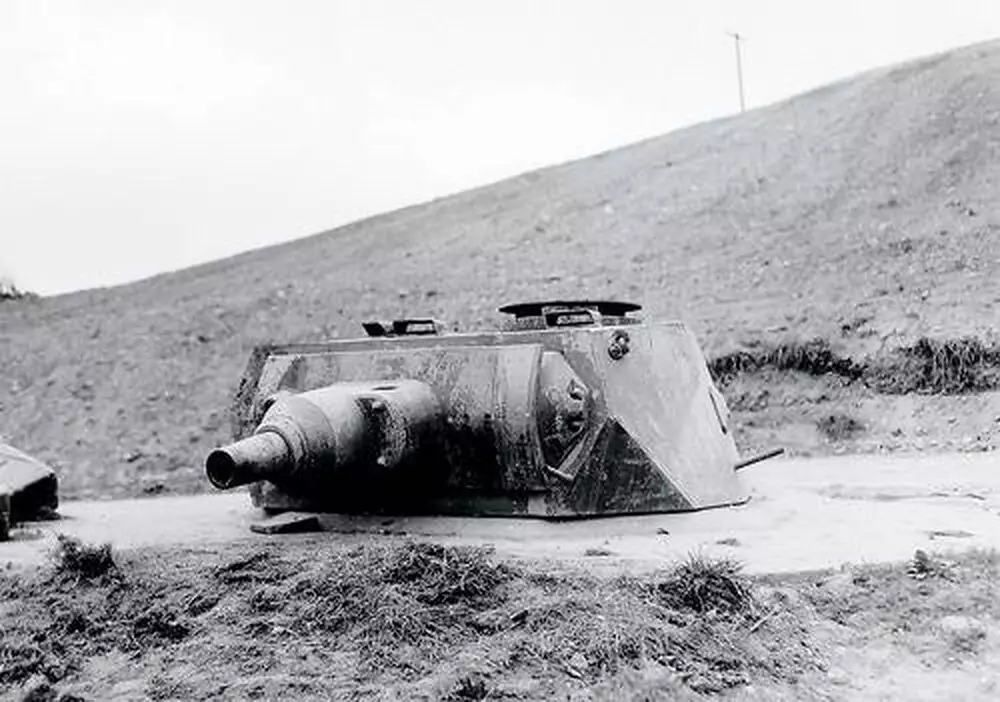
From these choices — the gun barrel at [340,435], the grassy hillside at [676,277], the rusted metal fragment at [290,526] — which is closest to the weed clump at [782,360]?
the grassy hillside at [676,277]

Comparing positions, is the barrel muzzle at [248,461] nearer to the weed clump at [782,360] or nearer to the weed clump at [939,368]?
the weed clump at [939,368]

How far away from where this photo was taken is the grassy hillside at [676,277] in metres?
18.1

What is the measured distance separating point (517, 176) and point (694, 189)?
8768mm

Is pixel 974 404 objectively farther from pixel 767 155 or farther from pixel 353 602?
pixel 767 155

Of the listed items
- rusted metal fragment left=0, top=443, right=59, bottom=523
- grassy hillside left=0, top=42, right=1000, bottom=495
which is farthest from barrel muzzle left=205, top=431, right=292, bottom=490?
grassy hillside left=0, top=42, right=1000, bottom=495

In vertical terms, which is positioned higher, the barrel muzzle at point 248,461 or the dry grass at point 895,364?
the barrel muzzle at point 248,461

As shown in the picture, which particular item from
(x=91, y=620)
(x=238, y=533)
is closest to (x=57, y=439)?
(x=238, y=533)

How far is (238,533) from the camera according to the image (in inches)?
290

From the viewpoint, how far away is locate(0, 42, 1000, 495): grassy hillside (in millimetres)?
18109

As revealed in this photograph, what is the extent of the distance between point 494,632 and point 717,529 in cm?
211

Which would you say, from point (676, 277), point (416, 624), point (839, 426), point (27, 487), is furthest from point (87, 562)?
point (676, 277)

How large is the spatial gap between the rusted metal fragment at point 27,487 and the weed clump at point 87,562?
3105mm

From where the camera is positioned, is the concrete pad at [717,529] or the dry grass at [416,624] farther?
the concrete pad at [717,529]

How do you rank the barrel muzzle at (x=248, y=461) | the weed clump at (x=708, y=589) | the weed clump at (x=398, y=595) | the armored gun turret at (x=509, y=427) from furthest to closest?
the armored gun turret at (x=509, y=427), the barrel muzzle at (x=248, y=461), the weed clump at (x=708, y=589), the weed clump at (x=398, y=595)
